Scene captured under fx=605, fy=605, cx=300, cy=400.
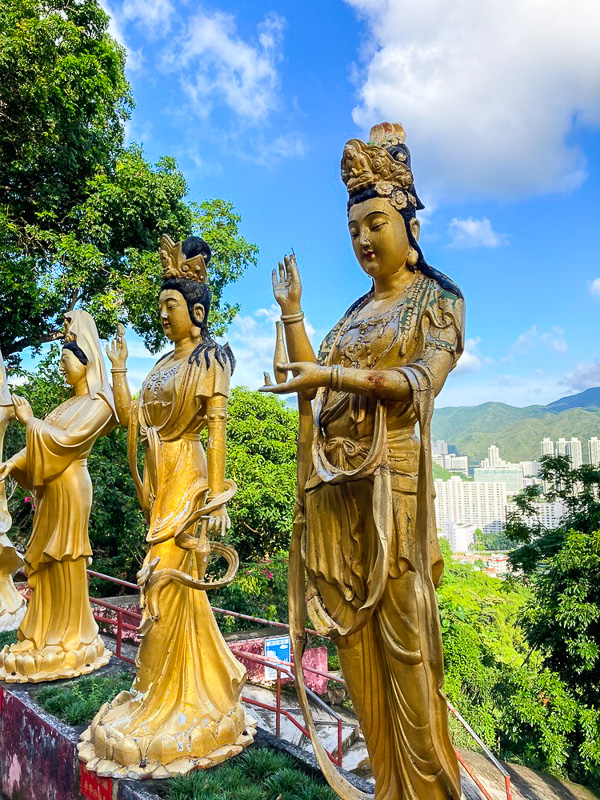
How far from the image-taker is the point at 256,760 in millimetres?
3518

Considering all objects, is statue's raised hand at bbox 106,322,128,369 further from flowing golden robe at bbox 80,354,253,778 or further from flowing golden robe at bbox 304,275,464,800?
flowing golden robe at bbox 304,275,464,800

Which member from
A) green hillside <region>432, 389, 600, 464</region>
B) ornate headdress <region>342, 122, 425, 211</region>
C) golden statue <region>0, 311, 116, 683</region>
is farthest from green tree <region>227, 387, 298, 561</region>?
green hillside <region>432, 389, 600, 464</region>

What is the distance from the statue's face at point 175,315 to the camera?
13.2 feet

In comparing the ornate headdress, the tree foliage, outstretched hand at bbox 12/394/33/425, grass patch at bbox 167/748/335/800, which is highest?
the ornate headdress

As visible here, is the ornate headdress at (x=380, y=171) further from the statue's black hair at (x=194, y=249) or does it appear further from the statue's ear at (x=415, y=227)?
the statue's black hair at (x=194, y=249)

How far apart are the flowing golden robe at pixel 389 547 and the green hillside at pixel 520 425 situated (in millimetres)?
21759

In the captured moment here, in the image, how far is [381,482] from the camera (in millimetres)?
2510

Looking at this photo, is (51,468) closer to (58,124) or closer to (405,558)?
(405,558)

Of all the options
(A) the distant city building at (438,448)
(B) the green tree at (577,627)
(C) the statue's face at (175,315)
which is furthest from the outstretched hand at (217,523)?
(B) the green tree at (577,627)

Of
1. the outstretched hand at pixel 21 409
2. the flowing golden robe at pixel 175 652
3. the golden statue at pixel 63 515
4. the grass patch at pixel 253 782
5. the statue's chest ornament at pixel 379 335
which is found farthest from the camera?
Answer: the outstretched hand at pixel 21 409

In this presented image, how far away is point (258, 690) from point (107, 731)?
5.66 metres

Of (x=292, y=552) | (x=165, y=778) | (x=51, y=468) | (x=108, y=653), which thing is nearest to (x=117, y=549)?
(x=108, y=653)

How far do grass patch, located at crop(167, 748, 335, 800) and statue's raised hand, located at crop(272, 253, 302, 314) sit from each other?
2.50m

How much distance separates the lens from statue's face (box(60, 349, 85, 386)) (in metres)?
5.36
